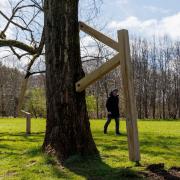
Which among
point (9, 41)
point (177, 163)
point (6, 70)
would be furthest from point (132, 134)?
point (6, 70)

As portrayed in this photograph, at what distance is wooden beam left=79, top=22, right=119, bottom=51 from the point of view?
8.34 meters

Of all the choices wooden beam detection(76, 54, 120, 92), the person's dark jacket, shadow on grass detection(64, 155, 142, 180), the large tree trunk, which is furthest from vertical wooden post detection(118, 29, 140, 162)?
the person's dark jacket

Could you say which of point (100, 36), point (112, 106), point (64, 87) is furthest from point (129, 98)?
point (112, 106)

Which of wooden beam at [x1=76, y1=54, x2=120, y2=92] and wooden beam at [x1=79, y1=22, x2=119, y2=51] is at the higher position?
wooden beam at [x1=79, y1=22, x2=119, y2=51]

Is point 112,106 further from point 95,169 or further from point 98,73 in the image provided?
point 95,169

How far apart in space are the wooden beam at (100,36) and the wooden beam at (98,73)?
28cm

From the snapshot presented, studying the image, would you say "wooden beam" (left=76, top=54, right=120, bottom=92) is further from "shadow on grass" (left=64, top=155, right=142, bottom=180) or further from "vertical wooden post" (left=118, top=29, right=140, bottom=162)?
"shadow on grass" (left=64, top=155, right=142, bottom=180)

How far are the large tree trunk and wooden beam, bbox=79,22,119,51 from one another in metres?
0.34

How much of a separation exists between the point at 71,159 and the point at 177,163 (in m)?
2.17

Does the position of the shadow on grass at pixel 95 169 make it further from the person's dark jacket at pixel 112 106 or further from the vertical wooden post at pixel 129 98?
the person's dark jacket at pixel 112 106

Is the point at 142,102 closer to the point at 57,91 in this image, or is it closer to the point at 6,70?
the point at 6,70

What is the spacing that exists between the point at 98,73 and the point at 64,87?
76cm

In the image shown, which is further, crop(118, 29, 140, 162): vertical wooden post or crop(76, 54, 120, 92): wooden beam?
crop(76, 54, 120, 92): wooden beam

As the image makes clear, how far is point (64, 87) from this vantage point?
28.1 ft
